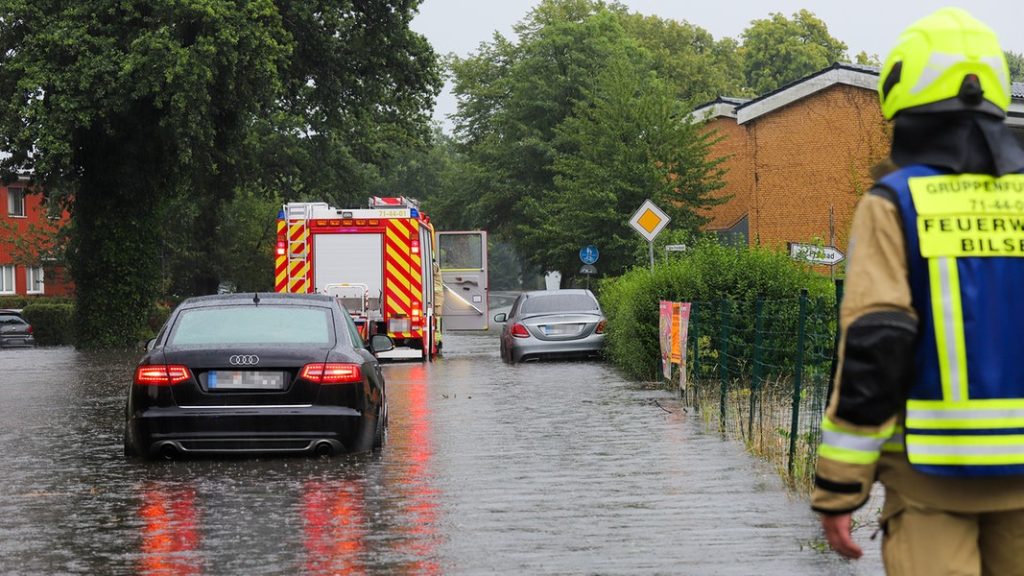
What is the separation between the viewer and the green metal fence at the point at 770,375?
34.8 ft

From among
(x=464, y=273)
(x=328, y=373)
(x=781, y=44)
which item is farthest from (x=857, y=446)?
(x=781, y=44)

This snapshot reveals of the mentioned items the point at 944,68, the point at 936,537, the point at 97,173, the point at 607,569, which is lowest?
the point at 607,569

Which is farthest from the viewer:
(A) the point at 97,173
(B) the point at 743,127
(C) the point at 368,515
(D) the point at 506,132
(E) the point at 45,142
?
(D) the point at 506,132

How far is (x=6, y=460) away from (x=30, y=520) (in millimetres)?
3772

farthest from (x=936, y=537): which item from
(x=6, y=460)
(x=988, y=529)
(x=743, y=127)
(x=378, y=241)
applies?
(x=743, y=127)

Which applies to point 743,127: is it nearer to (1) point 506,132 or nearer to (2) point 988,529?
(1) point 506,132

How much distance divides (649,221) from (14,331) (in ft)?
116

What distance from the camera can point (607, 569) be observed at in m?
7.62

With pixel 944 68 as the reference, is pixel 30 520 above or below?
below

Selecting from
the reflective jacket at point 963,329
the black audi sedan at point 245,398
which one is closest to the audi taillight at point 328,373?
the black audi sedan at point 245,398

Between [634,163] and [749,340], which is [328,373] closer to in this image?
[749,340]

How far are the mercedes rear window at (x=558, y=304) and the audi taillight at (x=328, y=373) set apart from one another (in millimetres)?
16478

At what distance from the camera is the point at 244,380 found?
1220cm

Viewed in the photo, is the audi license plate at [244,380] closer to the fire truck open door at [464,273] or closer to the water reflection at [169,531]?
the water reflection at [169,531]
